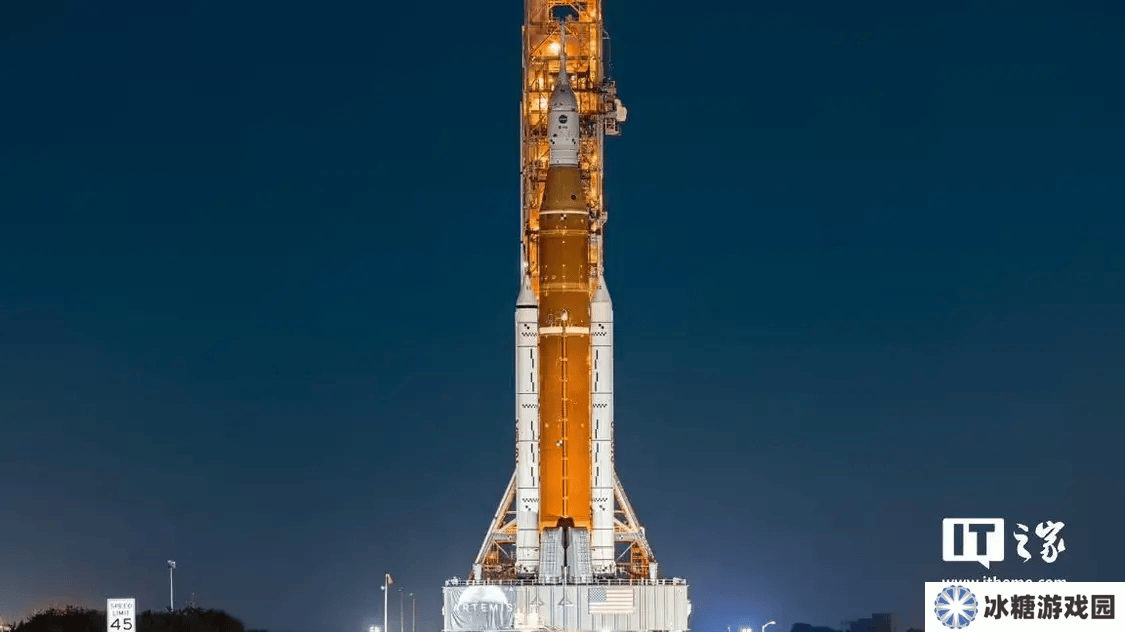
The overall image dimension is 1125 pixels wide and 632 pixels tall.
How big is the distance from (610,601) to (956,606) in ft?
68.5

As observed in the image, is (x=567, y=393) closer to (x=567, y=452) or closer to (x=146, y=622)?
(x=567, y=452)

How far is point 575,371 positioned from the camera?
8994cm

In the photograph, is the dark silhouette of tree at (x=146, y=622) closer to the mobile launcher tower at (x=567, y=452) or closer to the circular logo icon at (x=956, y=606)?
the mobile launcher tower at (x=567, y=452)

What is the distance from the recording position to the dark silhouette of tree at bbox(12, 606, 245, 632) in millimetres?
99250

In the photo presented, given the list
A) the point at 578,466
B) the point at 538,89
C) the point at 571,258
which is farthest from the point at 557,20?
the point at 578,466

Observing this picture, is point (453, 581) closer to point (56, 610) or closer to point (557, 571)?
point (557, 571)

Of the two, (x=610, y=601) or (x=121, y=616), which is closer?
(x=121, y=616)

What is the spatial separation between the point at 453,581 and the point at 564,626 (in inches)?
173

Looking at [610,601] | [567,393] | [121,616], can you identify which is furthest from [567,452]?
[121,616]

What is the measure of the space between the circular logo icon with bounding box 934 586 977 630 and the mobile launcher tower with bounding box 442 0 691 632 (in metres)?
20.5

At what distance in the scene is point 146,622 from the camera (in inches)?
4151

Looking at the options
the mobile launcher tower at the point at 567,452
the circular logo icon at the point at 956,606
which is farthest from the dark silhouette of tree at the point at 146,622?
the circular logo icon at the point at 956,606

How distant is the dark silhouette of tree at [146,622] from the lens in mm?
99250

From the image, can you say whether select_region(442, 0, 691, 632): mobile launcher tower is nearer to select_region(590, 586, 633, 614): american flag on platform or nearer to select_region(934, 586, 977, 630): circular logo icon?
select_region(590, 586, 633, 614): american flag on platform
